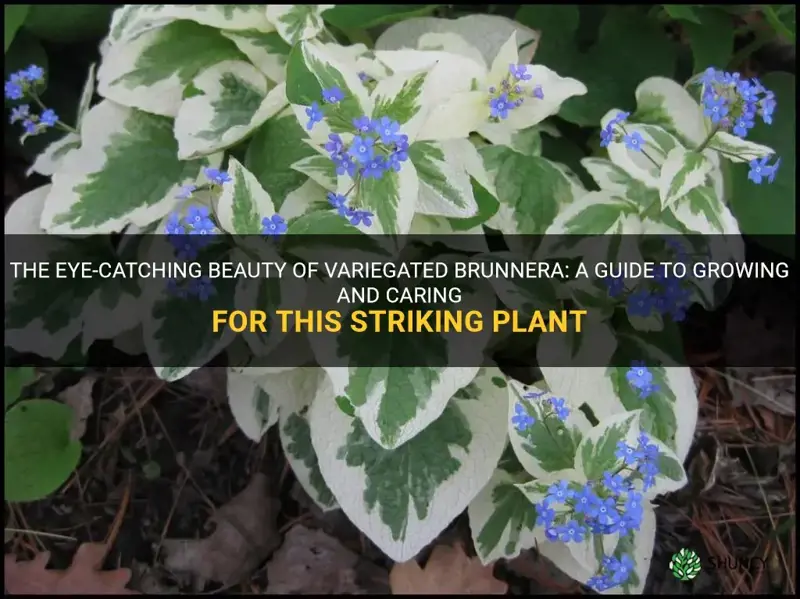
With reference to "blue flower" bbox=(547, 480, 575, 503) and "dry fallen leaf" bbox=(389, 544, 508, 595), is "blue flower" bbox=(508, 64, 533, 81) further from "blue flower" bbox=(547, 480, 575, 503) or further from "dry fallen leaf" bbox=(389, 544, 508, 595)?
"dry fallen leaf" bbox=(389, 544, 508, 595)

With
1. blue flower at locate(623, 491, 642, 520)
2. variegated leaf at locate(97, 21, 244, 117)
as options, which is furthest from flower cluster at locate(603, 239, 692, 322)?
variegated leaf at locate(97, 21, 244, 117)

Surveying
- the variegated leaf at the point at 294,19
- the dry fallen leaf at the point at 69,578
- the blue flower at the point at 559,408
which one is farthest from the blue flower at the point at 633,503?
the dry fallen leaf at the point at 69,578

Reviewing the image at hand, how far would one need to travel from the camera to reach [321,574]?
110cm

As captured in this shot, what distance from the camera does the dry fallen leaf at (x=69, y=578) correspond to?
108 cm

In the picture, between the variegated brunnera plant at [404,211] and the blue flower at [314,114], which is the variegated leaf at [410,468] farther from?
the blue flower at [314,114]

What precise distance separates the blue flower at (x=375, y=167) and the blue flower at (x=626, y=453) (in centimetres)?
36

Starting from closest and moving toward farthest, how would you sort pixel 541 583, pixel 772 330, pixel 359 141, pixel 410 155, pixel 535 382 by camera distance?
pixel 359 141, pixel 410 155, pixel 535 382, pixel 541 583, pixel 772 330

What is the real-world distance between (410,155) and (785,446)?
77cm

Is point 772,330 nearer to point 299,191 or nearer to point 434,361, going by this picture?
point 434,361

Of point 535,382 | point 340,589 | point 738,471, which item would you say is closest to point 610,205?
point 535,382

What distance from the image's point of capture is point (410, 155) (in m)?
0.79

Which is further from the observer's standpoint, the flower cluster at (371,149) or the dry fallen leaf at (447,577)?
the dry fallen leaf at (447,577)

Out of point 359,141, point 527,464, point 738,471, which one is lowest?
point 738,471

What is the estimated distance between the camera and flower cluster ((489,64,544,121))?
2.48 feet
